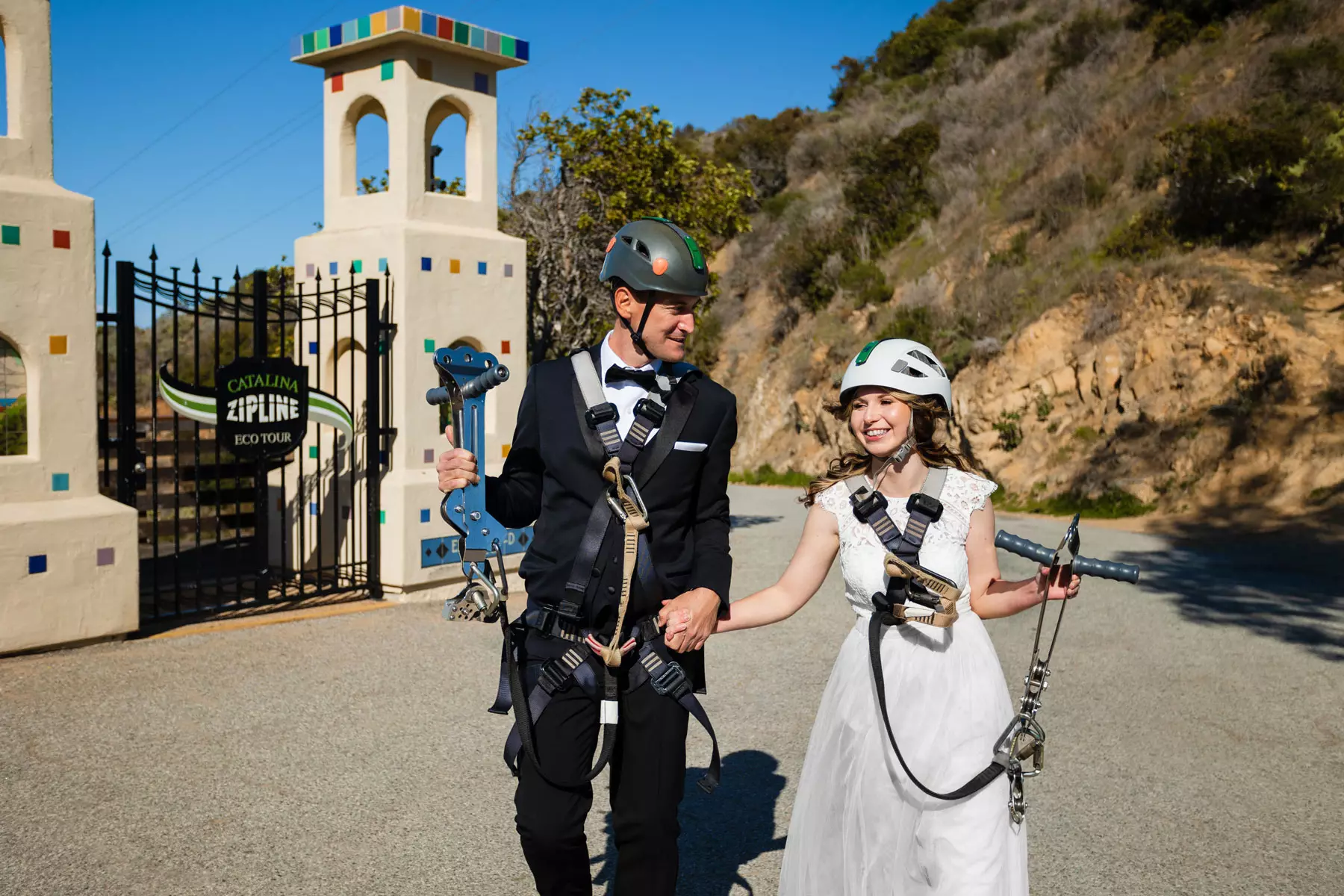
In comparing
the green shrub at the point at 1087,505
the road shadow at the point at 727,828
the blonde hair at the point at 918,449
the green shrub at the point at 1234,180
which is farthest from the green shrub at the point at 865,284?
A: the blonde hair at the point at 918,449

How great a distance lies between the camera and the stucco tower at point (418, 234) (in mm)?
10328

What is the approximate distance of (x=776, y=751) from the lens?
20.2 ft

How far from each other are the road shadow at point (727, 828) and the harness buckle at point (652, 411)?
199 centimetres

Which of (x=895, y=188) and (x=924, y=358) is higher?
(x=895, y=188)

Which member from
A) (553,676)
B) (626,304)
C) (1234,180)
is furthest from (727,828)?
(1234,180)

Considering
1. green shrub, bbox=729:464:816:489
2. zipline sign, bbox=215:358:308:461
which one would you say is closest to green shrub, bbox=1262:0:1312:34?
green shrub, bbox=729:464:816:489

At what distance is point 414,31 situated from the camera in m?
10.3

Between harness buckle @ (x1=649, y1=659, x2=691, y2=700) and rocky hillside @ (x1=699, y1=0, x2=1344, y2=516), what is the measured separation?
14582 mm

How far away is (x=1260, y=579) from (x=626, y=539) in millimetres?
10558

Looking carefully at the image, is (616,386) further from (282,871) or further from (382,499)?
(382,499)

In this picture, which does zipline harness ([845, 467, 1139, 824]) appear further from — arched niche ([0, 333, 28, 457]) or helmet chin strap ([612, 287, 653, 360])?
arched niche ([0, 333, 28, 457])

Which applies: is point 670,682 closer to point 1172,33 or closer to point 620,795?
point 620,795

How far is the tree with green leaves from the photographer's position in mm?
12523

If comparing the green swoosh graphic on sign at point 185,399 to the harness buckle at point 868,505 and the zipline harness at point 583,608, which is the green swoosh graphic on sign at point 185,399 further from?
the harness buckle at point 868,505
